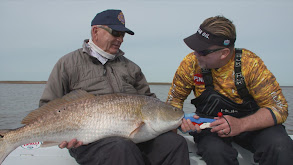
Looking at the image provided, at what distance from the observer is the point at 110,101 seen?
2.65 meters

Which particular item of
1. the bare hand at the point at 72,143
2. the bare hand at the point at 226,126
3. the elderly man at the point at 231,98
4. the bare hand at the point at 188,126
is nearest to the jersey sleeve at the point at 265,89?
the elderly man at the point at 231,98

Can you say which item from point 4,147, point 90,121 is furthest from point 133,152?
point 4,147

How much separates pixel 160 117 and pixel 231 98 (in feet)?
3.46

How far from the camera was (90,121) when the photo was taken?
2502mm

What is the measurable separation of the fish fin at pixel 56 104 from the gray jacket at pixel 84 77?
183 millimetres

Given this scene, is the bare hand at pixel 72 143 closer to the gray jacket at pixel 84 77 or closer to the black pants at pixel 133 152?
the black pants at pixel 133 152

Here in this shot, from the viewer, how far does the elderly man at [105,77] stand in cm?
254

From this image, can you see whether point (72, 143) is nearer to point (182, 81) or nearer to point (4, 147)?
point (4, 147)

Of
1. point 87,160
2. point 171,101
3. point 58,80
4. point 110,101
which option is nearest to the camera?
point 87,160

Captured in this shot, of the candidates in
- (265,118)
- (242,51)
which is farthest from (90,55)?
(265,118)

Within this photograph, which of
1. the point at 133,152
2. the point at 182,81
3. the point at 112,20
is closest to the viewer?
the point at 133,152

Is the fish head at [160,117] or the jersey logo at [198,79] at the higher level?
the jersey logo at [198,79]

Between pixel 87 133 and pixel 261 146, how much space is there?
196 cm

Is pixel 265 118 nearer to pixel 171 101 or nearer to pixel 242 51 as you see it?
pixel 242 51
